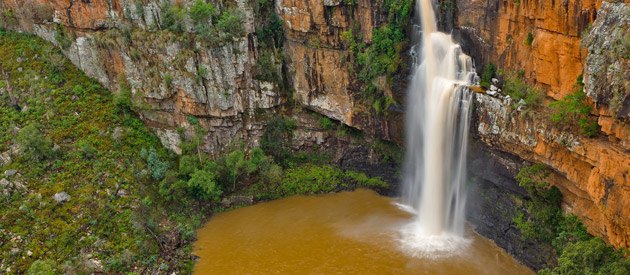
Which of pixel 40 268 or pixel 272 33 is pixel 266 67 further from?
pixel 40 268

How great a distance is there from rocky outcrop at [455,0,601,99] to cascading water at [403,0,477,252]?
125 cm

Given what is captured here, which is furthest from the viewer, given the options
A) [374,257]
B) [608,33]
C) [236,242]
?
[236,242]

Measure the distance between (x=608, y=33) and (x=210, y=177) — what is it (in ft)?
66.4

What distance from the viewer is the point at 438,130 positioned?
81.3 ft

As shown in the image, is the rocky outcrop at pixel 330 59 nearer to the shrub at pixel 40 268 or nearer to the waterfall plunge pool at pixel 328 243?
the waterfall plunge pool at pixel 328 243

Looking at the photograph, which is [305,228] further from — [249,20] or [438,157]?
[249,20]

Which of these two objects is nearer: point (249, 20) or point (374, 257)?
point (374, 257)

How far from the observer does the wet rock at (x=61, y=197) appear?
24328 mm

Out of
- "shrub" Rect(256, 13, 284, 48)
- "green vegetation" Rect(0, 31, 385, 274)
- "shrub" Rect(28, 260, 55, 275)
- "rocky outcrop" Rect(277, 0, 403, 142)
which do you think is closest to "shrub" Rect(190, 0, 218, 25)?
"shrub" Rect(256, 13, 284, 48)

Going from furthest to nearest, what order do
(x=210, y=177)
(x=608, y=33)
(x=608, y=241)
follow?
(x=210, y=177), (x=608, y=241), (x=608, y=33)

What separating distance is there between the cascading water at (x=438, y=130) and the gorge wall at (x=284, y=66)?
32.3 inches

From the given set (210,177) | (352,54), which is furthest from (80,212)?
(352,54)

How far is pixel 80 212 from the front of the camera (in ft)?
79.6

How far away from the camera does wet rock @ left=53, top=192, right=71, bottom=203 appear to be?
24.3 m
